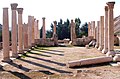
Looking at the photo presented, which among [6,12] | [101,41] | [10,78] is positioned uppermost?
[6,12]

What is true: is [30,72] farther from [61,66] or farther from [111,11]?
[111,11]

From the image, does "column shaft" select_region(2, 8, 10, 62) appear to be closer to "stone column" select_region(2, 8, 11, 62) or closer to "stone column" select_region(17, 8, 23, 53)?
"stone column" select_region(2, 8, 11, 62)

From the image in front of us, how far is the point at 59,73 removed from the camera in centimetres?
1348

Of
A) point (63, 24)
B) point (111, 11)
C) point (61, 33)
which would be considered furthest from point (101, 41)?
point (63, 24)

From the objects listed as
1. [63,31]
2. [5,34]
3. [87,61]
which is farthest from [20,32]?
[63,31]

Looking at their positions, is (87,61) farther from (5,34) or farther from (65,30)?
(65,30)

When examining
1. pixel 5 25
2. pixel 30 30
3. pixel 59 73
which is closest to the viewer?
pixel 59 73

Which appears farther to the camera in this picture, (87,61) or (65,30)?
(65,30)

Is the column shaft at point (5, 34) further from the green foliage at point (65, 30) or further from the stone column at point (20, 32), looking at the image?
the green foliage at point (65, 30)

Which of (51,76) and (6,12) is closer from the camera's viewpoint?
(51,76)

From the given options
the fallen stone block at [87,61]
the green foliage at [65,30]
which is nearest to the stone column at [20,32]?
the fallen stone block at [87,61]

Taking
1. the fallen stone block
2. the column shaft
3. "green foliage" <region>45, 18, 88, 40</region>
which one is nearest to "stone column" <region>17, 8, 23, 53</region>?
the column shaft

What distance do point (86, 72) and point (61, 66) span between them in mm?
2516

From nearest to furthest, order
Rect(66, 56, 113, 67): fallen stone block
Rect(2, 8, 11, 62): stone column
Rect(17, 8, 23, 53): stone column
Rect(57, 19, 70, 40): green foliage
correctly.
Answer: Rect(66, 56, 113, 67): fallen stone block → Rect(2, 8, 11, 62): stone column → Rect(17, 8, 23, 53): stone column → Rect(57, 19, 70, 40): green foliage
